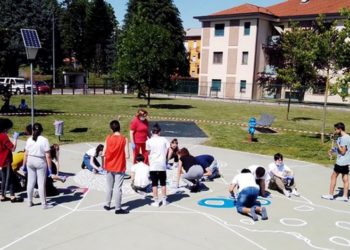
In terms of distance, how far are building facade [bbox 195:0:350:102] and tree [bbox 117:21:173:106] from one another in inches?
697

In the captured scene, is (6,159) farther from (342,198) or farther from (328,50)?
(328,50)

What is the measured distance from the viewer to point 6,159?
8047mm

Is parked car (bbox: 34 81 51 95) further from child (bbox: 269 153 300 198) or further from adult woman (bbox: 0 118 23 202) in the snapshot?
child (bbox: 269 153 300 198)

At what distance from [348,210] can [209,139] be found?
31.0 ft

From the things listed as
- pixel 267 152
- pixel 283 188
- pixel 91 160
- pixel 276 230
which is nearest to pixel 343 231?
pixel 276 230

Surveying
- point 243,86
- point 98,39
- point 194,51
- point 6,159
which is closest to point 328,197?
point 6,159

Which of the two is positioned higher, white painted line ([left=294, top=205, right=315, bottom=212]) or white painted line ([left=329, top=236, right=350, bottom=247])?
white painted line ([left=294, top=205, right=315, bottom=212])

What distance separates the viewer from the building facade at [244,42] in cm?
4750

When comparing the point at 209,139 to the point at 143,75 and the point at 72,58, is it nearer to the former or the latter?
the point at 143,75

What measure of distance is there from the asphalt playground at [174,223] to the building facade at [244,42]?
39353 millimetres

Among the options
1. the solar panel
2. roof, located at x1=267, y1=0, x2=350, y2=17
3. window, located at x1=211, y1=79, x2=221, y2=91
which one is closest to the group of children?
the solar panel

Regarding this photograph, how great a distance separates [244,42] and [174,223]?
43459 millimetres

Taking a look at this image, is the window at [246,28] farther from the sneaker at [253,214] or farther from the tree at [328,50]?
the sneaker at [253,214]

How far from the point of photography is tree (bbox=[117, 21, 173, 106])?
32312mm
